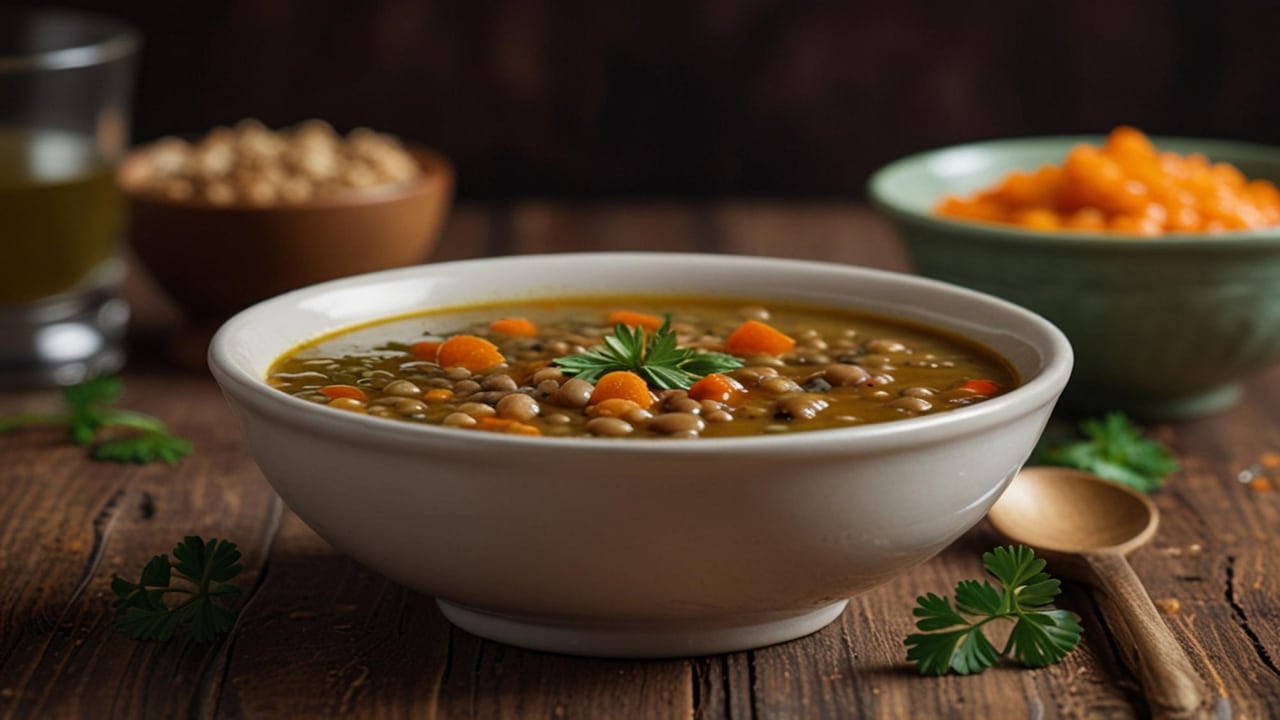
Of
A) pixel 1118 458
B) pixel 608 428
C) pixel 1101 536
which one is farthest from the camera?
pixel 1118 458

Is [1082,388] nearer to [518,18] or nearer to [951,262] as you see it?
[951,262]

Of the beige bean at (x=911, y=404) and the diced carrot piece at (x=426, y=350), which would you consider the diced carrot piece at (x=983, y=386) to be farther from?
the diced carrot piece at (x=426, y=350)

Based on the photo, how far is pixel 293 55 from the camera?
4.59 metres

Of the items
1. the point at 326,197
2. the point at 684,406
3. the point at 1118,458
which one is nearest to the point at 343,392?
the point at 684,406

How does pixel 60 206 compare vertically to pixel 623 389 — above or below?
below

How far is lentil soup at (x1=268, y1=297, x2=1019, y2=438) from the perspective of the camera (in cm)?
184

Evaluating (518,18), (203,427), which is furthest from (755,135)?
(203,427)

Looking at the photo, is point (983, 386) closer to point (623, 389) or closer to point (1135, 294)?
point (623, 389)

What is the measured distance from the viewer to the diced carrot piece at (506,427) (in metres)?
1.76

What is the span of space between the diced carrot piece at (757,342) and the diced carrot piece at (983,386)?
0.26 metres

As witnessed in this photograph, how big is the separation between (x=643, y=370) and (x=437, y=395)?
25cm

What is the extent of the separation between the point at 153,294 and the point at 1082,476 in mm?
2271

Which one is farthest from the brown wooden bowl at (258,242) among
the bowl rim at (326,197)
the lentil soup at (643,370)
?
the lentil soup at (643,370)

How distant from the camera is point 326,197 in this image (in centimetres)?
326
